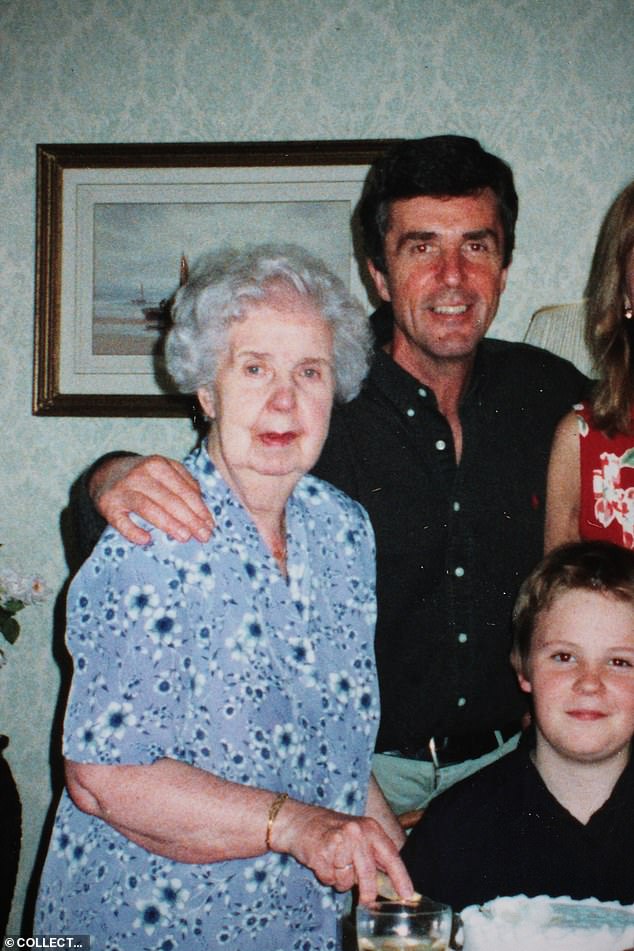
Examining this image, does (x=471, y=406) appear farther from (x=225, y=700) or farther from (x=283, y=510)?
(x=225, y=700)

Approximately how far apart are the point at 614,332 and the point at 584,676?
30.4 inches

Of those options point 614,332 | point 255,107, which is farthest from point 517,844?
point 255,107

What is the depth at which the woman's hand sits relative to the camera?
3.27 ft

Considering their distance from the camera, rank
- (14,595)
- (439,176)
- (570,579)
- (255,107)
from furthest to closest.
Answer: (255,107), (14,595), (439,176), (570,579)

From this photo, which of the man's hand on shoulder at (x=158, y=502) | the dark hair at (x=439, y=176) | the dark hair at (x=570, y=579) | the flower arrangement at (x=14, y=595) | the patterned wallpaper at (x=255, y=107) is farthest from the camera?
the patterned wallpaper at (x=255, y=107)

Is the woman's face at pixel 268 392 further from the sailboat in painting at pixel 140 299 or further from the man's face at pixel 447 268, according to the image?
the sailboat in painting at pixel 140 299

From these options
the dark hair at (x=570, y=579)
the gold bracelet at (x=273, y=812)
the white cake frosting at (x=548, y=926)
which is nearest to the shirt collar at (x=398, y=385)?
the dark hair at (x=570, y=579)

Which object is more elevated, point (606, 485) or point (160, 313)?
point (160, 313)

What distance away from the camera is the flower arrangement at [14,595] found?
2.42 metres

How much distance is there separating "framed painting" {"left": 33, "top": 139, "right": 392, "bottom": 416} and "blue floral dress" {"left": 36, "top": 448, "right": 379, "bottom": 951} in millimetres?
1460

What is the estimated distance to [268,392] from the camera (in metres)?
1.32

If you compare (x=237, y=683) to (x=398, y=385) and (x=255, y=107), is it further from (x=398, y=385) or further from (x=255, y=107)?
(x=255, y=107)

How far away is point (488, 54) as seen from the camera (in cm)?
262

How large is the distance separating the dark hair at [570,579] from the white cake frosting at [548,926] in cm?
61
